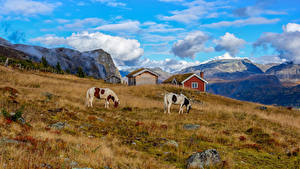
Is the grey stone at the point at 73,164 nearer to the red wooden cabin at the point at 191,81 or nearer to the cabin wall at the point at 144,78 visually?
the cabin wall at the point at 144,78

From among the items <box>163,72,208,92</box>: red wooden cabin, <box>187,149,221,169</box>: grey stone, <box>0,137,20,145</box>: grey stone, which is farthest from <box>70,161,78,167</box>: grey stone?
<box>163,72,208,92</box>: red wooden cabin

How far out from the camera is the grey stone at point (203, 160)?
8.50m

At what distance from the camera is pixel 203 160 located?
8.85 metres

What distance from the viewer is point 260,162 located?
403 inches

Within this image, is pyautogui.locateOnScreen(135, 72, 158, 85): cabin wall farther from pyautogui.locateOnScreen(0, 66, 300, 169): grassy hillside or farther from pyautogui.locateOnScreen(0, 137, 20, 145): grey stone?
pyautogui.locateOnScreen(0, 137, 20, 145): grey stone

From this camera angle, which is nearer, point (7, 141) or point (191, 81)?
point (7, 141)

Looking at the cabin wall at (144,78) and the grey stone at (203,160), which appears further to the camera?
the cabin wall at (144,78)

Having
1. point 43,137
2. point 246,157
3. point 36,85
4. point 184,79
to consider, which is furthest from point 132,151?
point 184,79

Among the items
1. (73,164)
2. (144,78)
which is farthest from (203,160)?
(144,78)

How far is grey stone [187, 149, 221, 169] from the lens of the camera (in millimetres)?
8500

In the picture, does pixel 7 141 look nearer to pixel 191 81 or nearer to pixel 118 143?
pixel 118 143

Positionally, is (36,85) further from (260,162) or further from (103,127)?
(260,162)

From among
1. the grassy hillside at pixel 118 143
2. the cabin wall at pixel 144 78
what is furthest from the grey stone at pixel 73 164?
the cabin wall at pixel 144 78

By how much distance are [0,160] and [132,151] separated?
16.4 feet
